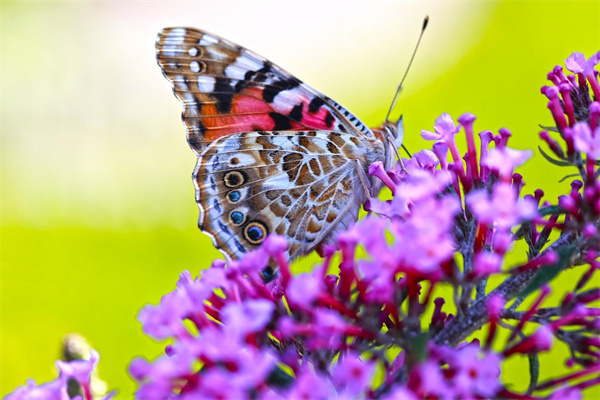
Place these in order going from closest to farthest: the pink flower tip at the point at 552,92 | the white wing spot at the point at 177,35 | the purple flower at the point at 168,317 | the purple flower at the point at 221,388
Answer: the purple flower at the point at 221,388 → the purple flower at the point at 168,317 → the pink flower tip at the point at 552,92 → the white wing spot at the point at 177,35

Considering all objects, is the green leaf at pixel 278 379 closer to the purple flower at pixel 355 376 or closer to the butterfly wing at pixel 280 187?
the purple flower at pixel 355 376

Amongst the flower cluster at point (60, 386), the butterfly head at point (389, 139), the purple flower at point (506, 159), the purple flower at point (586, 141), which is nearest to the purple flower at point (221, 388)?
the flower cluster at point (60, 386)

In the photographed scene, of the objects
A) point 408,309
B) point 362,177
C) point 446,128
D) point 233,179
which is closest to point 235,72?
point 233,179

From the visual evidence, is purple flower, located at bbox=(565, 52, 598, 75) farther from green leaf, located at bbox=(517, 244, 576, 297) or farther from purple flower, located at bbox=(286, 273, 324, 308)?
purple flower, located at bbox=(286, 273, 324, 308)

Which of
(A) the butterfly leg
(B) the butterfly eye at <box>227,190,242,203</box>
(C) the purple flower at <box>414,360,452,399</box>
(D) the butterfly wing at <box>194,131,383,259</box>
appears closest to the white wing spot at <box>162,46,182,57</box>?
(D) the butterfly wing at <box>194,131,383,259</box>

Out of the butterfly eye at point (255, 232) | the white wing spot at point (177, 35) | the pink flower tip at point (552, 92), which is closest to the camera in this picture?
the pink flower tip at point (552, 92)

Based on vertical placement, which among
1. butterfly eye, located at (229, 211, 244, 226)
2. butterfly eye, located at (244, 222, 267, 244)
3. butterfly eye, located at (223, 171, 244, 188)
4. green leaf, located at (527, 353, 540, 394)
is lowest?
green leaf, located at (527, 353, 540, 394)

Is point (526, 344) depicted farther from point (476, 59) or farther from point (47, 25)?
point (47, 25)
